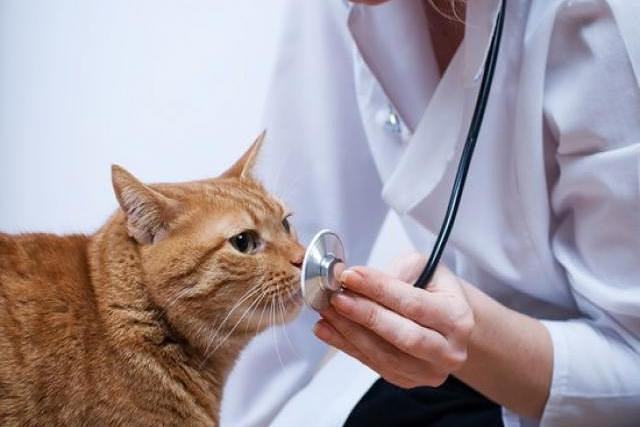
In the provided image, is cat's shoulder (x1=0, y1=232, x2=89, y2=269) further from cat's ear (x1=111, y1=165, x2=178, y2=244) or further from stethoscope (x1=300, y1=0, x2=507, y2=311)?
stethoscope (x1=300, y1=0, x2=507, y2=311)

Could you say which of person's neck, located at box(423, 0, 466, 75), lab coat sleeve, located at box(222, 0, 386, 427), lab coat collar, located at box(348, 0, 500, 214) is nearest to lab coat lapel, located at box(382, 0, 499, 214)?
lab coat collar, located at box(348, 0, 500, 214)

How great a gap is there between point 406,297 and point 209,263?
0.64ft

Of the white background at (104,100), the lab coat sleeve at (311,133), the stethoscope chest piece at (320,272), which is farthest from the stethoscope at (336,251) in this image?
the white background at (104,100)

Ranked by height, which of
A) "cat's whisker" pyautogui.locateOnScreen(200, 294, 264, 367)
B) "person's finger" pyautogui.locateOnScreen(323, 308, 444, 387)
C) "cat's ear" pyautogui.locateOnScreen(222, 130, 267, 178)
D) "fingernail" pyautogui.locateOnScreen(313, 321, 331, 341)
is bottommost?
"person's finger" pyautogui.locateOnScreen(323, 308, 444, 387)

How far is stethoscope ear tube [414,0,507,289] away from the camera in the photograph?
2.58ft

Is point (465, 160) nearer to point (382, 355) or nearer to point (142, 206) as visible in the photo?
point (382, 355)

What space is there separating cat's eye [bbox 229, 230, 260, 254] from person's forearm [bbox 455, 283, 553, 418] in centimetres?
27

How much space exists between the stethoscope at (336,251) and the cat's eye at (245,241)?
0.09 meters

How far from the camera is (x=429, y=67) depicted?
106 centimetres

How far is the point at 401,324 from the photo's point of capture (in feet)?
2.47

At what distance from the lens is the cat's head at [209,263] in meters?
0.77

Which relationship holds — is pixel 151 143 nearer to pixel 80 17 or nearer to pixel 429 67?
pixel 80 17

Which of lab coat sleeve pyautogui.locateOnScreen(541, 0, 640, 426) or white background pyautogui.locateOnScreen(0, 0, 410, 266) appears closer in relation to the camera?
lab coat sleeve pyautogui.locateOnScreen(541, 0, 640, 426)

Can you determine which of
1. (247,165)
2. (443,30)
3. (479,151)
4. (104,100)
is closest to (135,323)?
(247,165)
